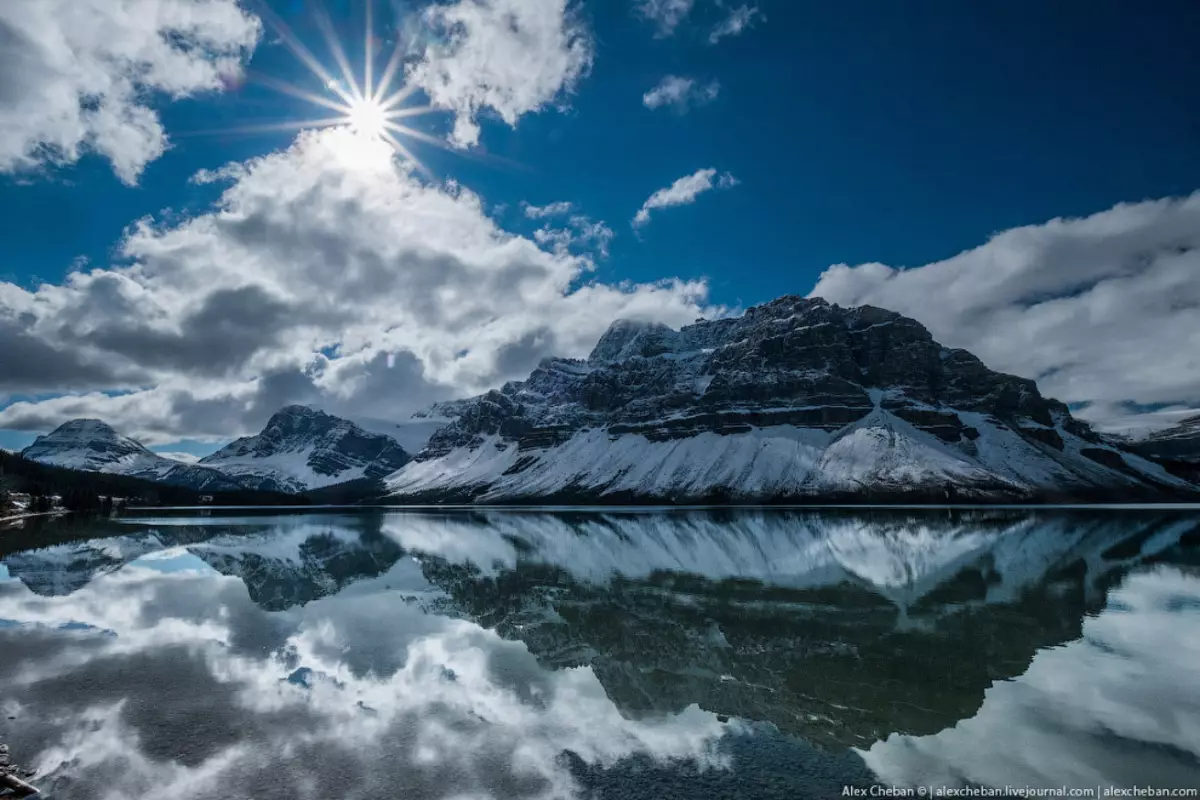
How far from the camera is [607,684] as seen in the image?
23.3 meters

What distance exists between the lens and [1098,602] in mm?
36469

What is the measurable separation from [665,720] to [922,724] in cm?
747

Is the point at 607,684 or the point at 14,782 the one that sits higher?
the point at 14,782

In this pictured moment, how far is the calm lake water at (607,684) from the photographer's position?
15656mm

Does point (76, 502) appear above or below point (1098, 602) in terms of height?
above

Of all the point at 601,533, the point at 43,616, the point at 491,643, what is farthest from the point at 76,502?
the point at 491,643

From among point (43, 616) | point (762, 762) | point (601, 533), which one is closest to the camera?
point (762, 762)

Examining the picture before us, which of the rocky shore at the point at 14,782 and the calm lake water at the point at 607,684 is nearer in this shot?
the rocky shore at the point at 14,782

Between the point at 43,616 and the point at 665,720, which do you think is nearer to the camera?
the point at 665,720

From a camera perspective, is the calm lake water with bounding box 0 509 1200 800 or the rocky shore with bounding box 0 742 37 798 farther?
the calm lake water with bounding box 0 509 1200 800

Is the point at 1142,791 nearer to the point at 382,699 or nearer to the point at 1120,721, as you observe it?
the point at 1120,721

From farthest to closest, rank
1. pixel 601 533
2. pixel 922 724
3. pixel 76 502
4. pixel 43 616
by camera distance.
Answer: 1. pixel 76 502
2. pixel 601 533
3. pixel 43 616
4. pixel 922 724

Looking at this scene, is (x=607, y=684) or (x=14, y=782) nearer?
(x=14, y=782)

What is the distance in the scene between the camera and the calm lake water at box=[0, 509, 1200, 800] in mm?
15656
